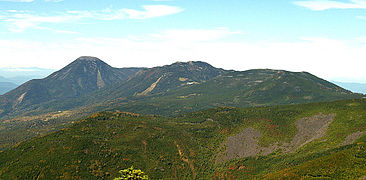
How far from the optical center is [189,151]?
6718 inches

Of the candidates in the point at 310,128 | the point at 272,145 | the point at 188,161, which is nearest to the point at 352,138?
the point at 310,128

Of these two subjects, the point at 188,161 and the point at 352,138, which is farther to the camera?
the point at 188,161

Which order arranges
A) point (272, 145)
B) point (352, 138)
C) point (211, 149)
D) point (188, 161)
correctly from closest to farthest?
point (352, 138)
point (272, 145)
point (188, 161)
point (211, 149)

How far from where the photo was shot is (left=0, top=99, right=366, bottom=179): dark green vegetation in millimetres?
112625

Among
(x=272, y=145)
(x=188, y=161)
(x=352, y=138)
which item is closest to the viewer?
(x=352, y=138)

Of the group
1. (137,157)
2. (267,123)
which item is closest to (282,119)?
(267,123)

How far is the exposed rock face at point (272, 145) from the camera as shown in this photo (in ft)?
508

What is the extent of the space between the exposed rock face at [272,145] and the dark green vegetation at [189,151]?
305 cm

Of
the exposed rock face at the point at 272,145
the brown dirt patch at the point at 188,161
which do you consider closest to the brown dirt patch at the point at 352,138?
the exposed rock face at the point at 272,145

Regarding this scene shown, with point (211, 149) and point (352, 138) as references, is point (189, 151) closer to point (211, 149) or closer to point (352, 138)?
point (211, 149)

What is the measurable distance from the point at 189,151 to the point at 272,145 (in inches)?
2533

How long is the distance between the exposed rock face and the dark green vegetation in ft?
10.0

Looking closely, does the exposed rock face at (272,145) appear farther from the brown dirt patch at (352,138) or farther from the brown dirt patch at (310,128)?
the brown dirt patch at (352,138)

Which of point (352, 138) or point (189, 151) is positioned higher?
point (352, 138)
